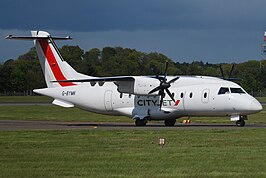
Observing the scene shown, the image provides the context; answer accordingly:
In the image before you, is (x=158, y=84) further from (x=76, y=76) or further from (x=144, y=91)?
(x=76, y=76)

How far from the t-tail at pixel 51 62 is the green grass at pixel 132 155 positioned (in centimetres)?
1355

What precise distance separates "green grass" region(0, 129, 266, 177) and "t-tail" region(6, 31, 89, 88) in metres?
13.5

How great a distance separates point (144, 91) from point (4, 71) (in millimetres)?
89823

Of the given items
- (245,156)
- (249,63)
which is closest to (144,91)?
(245,156)

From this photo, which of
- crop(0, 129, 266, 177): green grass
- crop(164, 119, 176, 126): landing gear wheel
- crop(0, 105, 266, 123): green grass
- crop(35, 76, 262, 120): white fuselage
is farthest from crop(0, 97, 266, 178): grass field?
crop(0, 105, 266, 123): green grass

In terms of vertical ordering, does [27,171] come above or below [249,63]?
below

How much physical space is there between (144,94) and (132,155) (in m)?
19.3

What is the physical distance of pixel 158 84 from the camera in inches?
1578

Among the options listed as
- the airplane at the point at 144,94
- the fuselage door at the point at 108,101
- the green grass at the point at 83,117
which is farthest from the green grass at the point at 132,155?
the green grass at the point at 83,117

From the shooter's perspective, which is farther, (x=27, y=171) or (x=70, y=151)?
(x=70, y=151)

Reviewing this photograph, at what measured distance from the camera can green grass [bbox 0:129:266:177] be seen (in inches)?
677

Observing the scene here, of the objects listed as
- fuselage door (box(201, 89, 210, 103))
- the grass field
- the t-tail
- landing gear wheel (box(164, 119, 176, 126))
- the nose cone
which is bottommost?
the grass field

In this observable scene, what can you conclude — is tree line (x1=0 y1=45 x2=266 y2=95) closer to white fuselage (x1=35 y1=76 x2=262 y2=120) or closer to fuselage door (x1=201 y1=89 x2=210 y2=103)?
white fuselage (x1=35 y1=76 x2=262 y2=120)

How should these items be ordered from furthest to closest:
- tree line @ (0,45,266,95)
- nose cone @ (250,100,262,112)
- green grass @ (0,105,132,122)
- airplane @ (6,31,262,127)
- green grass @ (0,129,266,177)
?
tree line @ (0,45,266,95) → green grass @ (0,105,132,122) → airplane @ (6,31,262,127) → nose cone @ (250,100,262,112) → green grass @ (0,129,266,177)
